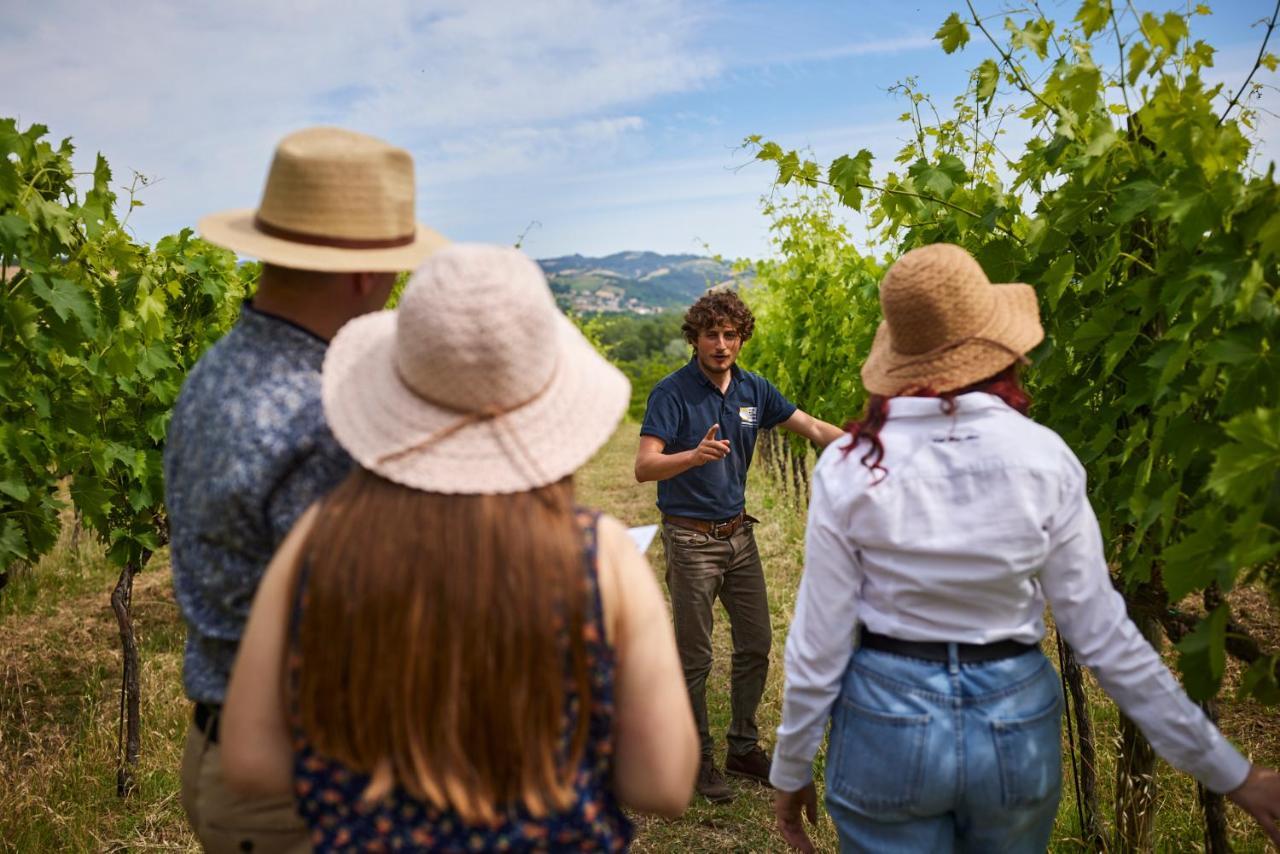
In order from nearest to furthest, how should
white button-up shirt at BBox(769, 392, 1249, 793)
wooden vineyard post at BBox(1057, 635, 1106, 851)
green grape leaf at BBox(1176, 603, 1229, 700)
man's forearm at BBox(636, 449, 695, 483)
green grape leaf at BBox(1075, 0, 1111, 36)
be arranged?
white button-up shirt at BBox(769, 392, 1249, 793), green grape leaf at BBox(1176, 603, 1229, 700), green grape leaf at BBox(1075, 0, 1111, 36), wooden vineyard post at BBox(1057, 635, 1106, 851), man's forearm at BBox(636, 449, 695, 483)

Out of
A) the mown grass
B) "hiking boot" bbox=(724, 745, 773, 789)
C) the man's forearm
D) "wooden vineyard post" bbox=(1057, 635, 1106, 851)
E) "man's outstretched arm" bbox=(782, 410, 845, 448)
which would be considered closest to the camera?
"wooden vineyard post" bbox=(1057, 635, 1106, 851)

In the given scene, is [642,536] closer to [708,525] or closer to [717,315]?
[708,525]

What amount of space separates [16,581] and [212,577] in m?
7.44

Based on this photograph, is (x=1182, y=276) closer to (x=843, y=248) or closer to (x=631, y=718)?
(x=631, y=718)

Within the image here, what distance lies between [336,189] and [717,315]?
2.73 meters

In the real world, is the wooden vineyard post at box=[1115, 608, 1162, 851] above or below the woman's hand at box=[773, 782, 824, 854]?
below

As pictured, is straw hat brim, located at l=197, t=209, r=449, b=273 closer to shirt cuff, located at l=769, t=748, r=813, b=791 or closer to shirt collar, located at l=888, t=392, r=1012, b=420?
shirt collar, located at l=888, t=392, r=1012, b=420

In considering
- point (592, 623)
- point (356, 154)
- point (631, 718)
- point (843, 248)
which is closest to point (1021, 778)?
point (631, 718)

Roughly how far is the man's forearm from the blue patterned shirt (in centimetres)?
231

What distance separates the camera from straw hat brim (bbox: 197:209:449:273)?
1632mm

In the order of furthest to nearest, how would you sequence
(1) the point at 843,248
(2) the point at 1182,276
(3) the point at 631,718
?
(1) the point at 843,248, (2) the point at 1182,276, (3) the point at 631,718

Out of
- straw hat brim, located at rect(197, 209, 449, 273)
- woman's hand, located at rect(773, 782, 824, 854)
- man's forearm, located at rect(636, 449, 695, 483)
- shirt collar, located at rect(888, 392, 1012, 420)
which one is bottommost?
woman's hand, located at rect(773, 782, 824, 854)

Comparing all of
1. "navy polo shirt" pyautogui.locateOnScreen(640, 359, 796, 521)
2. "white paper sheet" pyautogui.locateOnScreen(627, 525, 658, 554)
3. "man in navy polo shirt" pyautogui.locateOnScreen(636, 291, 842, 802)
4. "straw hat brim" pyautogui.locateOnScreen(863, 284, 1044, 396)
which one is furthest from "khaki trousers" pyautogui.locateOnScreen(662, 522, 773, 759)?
"straw hat brim" pyautogui.locateOnScreen(863, 284, 1044, 396)

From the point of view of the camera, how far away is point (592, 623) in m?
1.29
